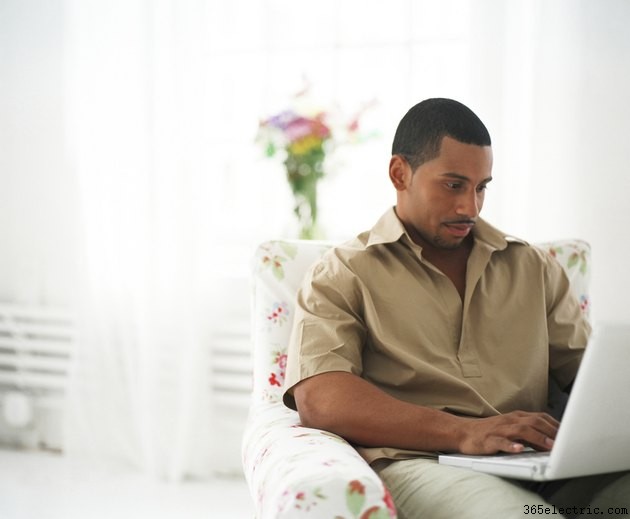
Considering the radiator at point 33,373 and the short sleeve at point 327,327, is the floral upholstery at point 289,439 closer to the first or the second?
the short sleeve at point 327,327

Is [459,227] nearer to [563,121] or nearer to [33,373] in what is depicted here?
[563,121]

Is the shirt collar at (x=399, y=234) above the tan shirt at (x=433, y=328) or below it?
above

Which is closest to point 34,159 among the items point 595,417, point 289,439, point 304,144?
point 304,144

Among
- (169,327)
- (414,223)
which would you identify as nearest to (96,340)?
(169,327)

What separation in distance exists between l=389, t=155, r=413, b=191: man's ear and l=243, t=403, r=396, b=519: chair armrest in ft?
1.72

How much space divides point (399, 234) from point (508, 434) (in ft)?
1.43

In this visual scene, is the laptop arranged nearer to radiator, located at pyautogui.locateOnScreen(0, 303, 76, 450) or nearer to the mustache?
the mustache

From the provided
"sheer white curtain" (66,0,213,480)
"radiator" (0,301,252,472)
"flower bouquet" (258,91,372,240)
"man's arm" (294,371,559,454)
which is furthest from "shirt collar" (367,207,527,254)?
"radiator" (0,301,252,472)

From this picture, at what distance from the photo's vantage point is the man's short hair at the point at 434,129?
59.4 inches

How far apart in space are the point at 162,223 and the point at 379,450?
4.93 feet

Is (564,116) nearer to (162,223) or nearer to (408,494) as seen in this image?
(162,223)

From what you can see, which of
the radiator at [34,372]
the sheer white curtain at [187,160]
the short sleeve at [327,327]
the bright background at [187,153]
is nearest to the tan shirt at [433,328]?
the short sleeve at [327,327]

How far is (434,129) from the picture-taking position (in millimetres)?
1526

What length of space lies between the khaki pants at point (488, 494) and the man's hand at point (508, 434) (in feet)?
0.18
